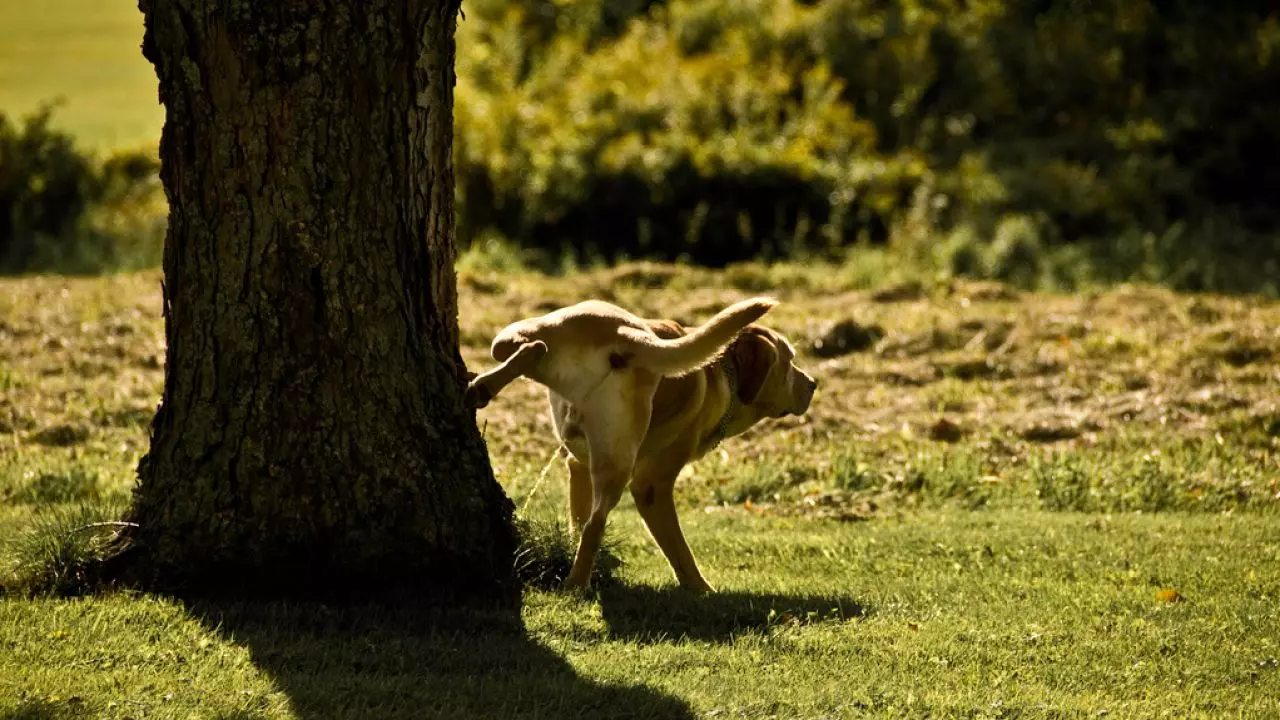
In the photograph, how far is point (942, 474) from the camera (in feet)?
33.6

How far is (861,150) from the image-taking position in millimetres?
18875

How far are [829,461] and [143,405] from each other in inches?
185

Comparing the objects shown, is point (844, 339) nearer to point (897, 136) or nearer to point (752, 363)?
point (752, 363)

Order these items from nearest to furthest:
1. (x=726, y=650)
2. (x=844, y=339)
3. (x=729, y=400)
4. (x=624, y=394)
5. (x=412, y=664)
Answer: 1. (x=412, y=664)
2. (x=726, y=650)
3. (x=624, y=394)
4. (x=729, y=400)
5. (x=844, y=339)

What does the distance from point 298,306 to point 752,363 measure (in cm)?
213

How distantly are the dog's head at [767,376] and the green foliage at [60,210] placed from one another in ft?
35.5

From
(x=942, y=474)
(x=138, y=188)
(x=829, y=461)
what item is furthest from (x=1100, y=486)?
(x=138, y=188)

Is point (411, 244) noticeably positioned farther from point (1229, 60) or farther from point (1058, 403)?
point (1229, 60)

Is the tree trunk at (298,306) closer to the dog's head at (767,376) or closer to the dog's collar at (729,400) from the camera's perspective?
the dog's collar at (729,400)

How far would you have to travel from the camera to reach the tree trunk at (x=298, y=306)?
654 centimetres

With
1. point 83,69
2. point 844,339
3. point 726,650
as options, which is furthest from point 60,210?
point 83,69

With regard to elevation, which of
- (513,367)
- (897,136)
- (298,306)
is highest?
(897,136)

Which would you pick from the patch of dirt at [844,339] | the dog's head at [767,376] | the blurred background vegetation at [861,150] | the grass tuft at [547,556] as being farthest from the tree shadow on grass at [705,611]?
the blurred background vegetation at [861,150]

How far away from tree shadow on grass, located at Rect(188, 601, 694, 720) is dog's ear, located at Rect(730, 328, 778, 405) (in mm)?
1584
